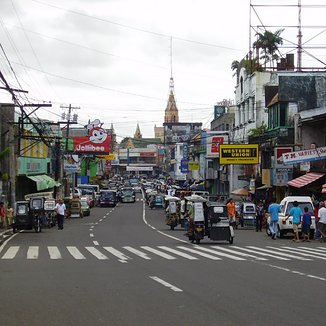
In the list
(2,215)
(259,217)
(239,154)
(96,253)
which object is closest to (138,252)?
(96,253)

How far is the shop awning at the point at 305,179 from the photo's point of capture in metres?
39.1

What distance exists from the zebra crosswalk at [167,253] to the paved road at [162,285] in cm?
3

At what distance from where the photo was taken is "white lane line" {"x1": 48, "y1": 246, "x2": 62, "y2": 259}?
70.6 ft

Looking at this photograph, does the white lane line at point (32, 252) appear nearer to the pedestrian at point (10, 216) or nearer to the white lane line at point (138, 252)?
the white lane line at point (138, 252)

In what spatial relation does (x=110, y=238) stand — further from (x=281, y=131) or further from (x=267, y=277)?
(x=281, y=131)

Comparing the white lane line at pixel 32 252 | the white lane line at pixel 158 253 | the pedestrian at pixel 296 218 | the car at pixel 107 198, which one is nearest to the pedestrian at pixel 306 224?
the pedestrian at pixel 296 218

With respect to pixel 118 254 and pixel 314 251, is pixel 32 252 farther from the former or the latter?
pixel 314 251

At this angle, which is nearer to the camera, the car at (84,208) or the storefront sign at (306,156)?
the storefront sign at (306,156)

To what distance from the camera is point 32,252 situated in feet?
76.6

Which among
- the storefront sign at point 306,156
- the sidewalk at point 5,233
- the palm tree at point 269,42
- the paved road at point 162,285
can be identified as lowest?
the sidewalk at point 5,233

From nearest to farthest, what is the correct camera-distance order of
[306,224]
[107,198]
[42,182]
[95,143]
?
[306,224] < [42,182] < [107,198] < [95,143]

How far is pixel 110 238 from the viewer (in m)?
31.6

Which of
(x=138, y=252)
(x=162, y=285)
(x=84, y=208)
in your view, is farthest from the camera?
(x=84, y=208)

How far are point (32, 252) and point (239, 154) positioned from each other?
3236cm
